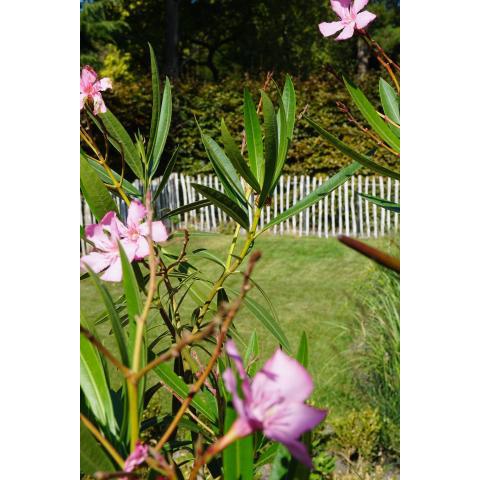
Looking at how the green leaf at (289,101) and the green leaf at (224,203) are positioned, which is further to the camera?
the green leaf at (289,101)

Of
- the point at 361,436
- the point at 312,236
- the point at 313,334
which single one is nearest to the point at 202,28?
the point at 312,236

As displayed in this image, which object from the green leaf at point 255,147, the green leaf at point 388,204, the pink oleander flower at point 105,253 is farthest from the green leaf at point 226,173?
the pink oleander flower at point 105,253

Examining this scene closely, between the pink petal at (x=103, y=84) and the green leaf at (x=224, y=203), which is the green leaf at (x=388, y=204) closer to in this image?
the green leaf at (x=224, y=203)

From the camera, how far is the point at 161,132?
75 cm

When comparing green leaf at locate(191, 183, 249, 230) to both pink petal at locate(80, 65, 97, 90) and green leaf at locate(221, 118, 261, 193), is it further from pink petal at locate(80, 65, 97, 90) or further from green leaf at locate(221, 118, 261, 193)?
pink petal at locate(80, 65, 97, 90)

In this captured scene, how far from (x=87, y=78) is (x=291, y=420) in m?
0.56

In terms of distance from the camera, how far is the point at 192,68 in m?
16.5

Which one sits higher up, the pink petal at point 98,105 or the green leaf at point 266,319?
the pink petal at point 98,105

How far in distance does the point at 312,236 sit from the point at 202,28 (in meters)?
9.90

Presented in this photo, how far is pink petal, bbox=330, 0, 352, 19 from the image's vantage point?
0.64 metres

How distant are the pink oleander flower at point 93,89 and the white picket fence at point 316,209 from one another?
647cm

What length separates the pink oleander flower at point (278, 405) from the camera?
26 centimetres

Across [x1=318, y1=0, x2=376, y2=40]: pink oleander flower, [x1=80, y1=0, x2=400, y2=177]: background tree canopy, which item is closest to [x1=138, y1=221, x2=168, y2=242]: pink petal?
[x1=318, y1=0, x2=376, y2=40]: pink oleander flower
